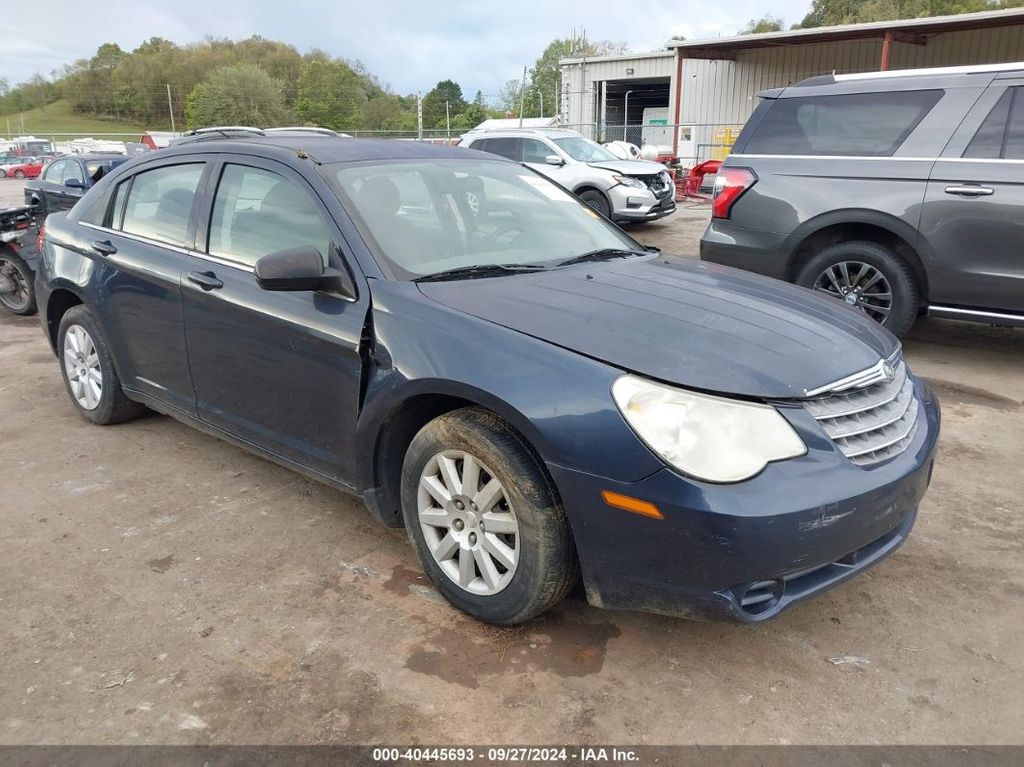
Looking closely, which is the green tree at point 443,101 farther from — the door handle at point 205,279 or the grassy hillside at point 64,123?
the door handle at point 205,279

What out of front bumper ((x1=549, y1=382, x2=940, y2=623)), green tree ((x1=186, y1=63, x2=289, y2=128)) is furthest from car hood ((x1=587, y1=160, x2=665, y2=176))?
green tree ((x1=186, y1=63, x2=289, y2=128))

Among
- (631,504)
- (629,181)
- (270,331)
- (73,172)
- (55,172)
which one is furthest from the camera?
(629,181)

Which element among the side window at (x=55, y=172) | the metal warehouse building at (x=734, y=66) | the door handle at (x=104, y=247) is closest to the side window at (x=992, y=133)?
the door handle at (x=104, y=247)

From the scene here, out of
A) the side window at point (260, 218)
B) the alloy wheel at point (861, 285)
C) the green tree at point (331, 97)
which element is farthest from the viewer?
the green tree at point (331, 97)

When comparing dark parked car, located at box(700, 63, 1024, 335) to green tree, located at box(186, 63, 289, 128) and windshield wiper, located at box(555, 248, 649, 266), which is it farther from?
green tree, located at box(186, 63, 289, 128)

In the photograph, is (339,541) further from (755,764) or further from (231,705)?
(755,764)

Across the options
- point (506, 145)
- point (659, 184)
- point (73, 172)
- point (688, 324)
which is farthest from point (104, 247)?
point (659, 184)

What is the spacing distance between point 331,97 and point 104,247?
7662 cm

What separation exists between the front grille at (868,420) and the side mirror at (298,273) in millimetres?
1693

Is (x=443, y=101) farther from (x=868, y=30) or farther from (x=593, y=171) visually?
(x=593, y=171)

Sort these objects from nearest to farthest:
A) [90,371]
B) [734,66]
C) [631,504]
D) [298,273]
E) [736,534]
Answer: [736,534], [631,504], [298,273], [90,371], [734,66]

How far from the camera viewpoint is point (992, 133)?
527cm

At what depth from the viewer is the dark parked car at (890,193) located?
5.21 metres

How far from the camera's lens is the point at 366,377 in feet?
9.63
